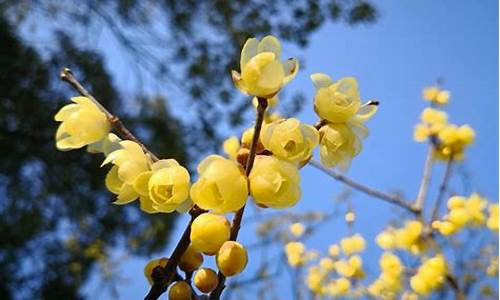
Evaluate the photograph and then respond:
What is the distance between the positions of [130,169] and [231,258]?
0.08 meters

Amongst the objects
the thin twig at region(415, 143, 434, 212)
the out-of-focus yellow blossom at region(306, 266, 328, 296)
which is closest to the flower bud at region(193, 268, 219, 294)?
the thin twig at region(415, 143, 434, 212)

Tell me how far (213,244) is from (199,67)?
310 cm

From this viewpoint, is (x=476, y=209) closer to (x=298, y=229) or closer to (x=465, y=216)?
(x=465, y=216)

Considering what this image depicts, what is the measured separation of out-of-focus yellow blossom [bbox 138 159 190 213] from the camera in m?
0.29

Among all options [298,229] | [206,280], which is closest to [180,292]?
[206,280]

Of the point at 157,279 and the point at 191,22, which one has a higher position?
the point at 157,279

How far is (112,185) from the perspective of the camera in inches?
12.9

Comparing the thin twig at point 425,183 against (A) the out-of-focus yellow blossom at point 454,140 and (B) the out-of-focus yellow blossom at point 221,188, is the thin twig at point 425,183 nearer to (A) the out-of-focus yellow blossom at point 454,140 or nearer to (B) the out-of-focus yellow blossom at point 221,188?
(A) the out-of-focus yellow blossom at point 454,140

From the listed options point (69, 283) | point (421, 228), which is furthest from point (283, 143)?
point (69, 283)

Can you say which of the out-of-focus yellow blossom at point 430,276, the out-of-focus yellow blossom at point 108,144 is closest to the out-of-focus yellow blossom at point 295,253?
the out-of-focus yellow blossom at point 430,276

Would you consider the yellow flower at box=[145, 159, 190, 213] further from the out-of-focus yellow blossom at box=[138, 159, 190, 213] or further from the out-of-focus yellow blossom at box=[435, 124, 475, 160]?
the out-of-focus yellow blossom at box=[435, 124, 475, 160]

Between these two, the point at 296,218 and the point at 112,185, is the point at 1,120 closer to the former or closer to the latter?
the point at 296,218

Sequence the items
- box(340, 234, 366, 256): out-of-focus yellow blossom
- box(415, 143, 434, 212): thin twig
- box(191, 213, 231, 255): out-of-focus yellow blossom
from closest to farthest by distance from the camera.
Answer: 1. box(191, 213, 231, 255): out-of-focus yellow blossom
2. box(415, 143, 434, 212): thin twig
3. box(340, 234, 366, 256): out-of-focus yellow blossom

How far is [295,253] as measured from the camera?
5.92ft
